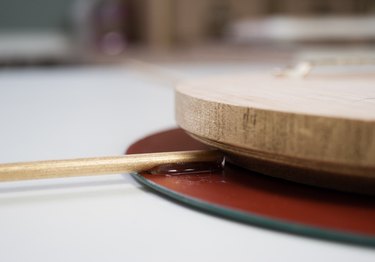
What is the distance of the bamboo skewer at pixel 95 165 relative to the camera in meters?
0.33

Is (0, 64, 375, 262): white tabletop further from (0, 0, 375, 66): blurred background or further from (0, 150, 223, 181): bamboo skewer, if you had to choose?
(0, 0, 375, 66): blurred background

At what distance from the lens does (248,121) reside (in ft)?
1.09

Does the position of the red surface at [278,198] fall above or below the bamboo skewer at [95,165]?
below

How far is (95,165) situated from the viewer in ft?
1.14

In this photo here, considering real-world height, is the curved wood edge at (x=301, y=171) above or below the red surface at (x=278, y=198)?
above

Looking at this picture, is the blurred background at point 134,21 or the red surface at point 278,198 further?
the blurred background at point 134,21

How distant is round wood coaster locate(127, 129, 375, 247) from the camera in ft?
0.90

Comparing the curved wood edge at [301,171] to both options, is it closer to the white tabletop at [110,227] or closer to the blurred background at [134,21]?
the white tabletop at [110,227]

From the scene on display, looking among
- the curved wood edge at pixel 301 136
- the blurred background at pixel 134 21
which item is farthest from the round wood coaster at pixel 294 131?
the blurred background at pixel 134 21

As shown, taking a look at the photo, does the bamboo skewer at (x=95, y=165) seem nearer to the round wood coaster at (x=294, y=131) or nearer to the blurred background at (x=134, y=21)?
the round wood coaster at (x=294, y=131)

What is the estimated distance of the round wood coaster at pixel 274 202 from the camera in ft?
0.90

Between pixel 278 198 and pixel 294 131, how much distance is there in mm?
44

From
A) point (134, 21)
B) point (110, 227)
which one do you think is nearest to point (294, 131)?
point (110, 227)

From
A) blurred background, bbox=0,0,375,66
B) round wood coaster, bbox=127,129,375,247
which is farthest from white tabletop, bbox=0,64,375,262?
blurred background, bbox=0,0,375,66
